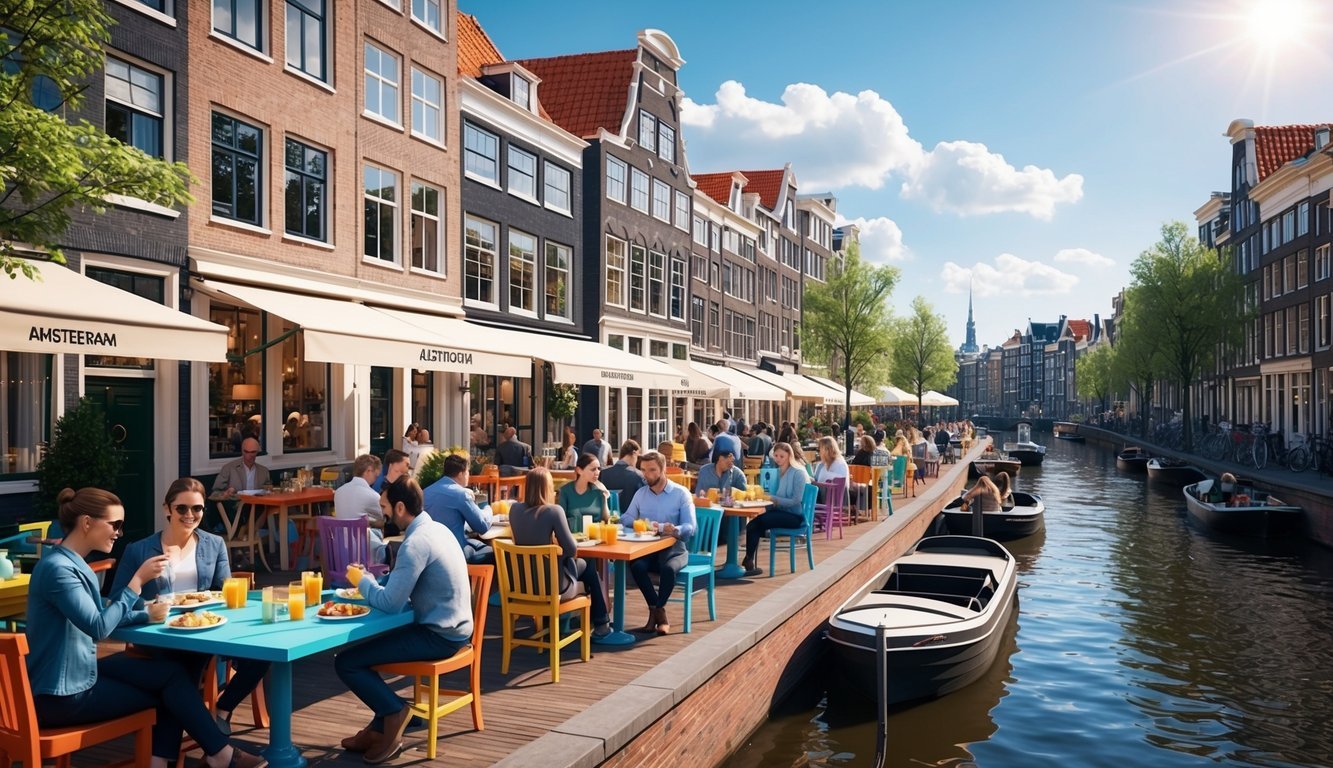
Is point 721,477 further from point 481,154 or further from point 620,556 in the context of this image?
point 481,154

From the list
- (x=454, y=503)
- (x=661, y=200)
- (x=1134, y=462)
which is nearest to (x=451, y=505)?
(x=454, y=503)

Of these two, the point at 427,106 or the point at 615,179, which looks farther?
the point at 615,179

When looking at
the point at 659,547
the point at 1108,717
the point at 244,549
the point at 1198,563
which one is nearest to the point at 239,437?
the point at 244,549

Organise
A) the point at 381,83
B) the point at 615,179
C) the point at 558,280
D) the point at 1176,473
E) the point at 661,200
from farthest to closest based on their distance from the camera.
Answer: the point at 1176,473, the point at 661,200, the point at 615,179, the point at 558,280, the point at 381,83

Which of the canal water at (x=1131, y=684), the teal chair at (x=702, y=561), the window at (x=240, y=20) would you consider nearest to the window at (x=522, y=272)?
the window at (x=240, y=20)

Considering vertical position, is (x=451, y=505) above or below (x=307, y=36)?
below

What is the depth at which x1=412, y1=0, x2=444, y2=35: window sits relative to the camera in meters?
18.9

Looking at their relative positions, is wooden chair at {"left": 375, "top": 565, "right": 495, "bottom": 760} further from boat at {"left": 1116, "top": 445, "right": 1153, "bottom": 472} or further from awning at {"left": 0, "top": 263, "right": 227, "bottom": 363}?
boat at {"left": 1116, "top": 445, "right": 1153, "bottom": 472}

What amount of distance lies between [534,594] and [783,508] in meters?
5.21

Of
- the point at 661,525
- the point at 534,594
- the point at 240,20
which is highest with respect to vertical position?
the point at 240,20

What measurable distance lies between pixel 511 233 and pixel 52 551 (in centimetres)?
1882

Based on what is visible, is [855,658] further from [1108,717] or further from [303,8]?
[303,8]

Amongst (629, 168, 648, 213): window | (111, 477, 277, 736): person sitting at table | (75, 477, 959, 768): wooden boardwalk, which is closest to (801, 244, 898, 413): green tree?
(629, 168, 648, 213): window

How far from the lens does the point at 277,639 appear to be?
4.89m
